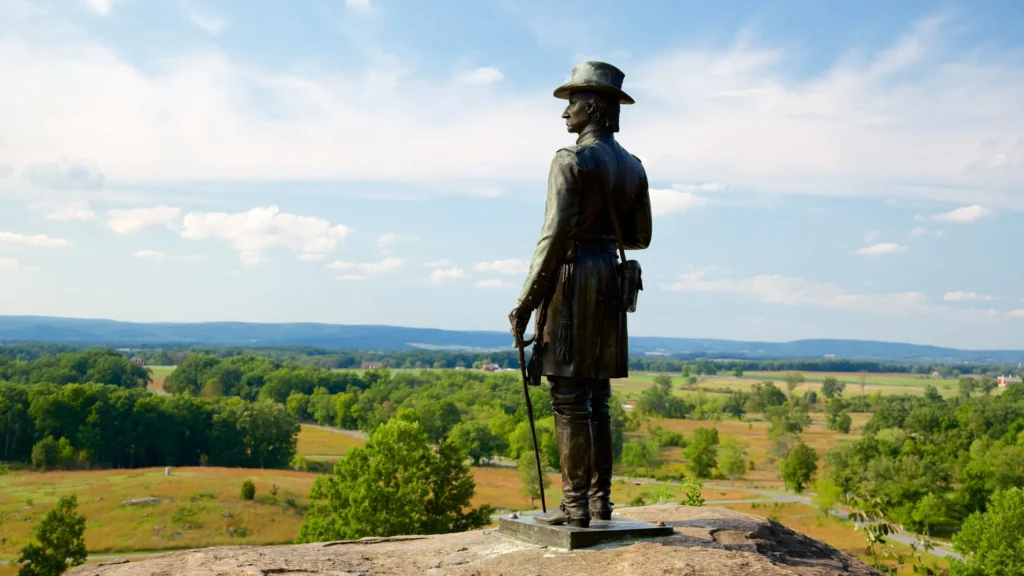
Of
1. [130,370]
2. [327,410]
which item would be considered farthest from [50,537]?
[130,370]

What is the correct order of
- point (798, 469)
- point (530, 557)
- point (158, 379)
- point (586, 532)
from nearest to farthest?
1. point (530, 557)
2. point (586, 532)
3. point (798, 469)
4. point (158, 379)

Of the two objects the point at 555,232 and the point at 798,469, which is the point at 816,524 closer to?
the point at 798,469

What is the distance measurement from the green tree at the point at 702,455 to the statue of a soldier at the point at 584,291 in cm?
8842

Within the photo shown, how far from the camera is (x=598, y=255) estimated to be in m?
9.02

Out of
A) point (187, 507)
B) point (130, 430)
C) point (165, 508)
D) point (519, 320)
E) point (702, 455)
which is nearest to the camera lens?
point (519, 320)

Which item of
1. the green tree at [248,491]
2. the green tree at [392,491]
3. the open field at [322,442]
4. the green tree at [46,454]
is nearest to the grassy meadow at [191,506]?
the green tree at [248,491]

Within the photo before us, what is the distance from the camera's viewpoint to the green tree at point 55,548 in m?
39.2

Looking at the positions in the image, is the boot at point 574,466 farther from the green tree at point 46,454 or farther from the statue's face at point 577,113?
the green tree at point 46,454

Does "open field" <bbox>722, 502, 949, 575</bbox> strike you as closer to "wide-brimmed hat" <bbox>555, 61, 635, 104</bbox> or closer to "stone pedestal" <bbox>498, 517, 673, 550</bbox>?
"stone pedestal" <bbox>498, 517, 673, 550</bbox>

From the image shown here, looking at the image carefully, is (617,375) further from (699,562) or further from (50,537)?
(50,537)

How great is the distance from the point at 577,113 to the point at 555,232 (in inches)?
56.6

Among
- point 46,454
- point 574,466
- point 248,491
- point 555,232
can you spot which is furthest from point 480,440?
point 555,232

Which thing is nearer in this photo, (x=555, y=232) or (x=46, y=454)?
(x=555, y=232)

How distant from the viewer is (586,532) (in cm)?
846
